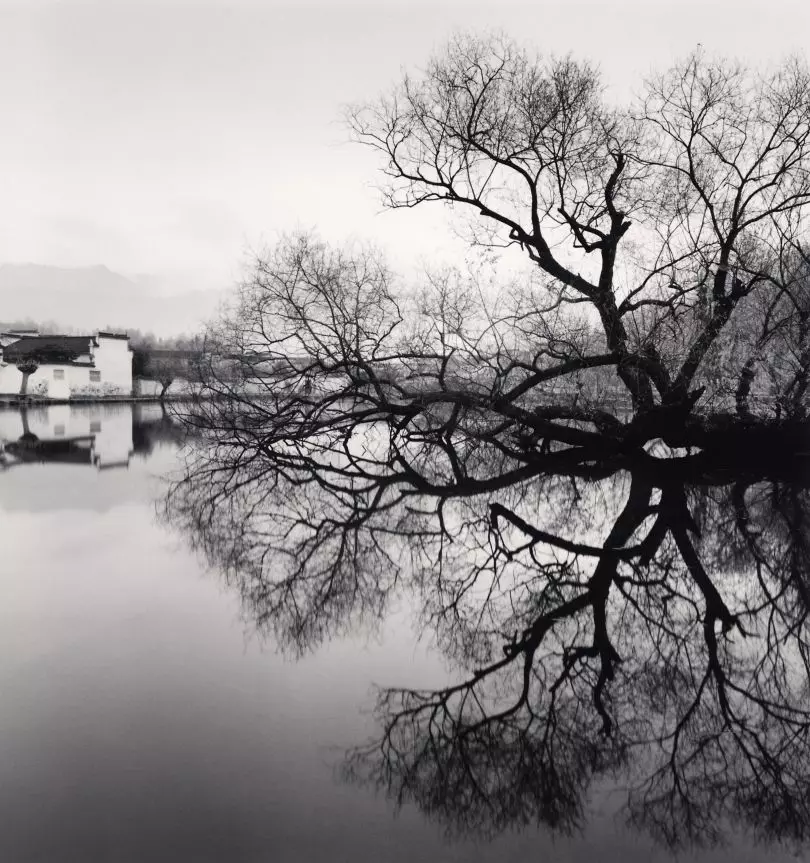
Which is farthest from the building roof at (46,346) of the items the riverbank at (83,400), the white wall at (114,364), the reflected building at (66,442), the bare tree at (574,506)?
the bare tree at (574,506)

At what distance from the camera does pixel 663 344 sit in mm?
13852

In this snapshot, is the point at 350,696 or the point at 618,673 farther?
the point at 618,673

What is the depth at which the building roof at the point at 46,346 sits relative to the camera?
4738 centimetres

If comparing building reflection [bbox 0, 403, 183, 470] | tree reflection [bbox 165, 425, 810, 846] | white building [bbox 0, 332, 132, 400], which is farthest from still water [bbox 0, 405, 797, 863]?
white building [bbox 0, 332, 132, 400]

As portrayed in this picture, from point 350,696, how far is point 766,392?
13.7 meters

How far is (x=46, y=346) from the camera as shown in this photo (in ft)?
168

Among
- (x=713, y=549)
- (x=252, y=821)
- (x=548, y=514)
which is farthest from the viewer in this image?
(x=548, y=514)

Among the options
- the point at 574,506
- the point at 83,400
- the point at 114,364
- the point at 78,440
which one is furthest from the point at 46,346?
the point at 574,506

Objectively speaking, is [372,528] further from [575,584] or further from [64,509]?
[64,509]

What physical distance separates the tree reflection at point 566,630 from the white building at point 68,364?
137 feet

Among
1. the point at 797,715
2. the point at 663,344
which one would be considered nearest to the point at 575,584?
the point at 797,715

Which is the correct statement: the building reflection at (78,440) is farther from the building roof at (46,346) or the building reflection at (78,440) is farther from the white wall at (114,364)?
the white wall at (114,364)

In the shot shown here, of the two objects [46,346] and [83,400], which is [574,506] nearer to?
[83,400]

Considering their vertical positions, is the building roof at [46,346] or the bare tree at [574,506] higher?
the building roof at [46,346]
